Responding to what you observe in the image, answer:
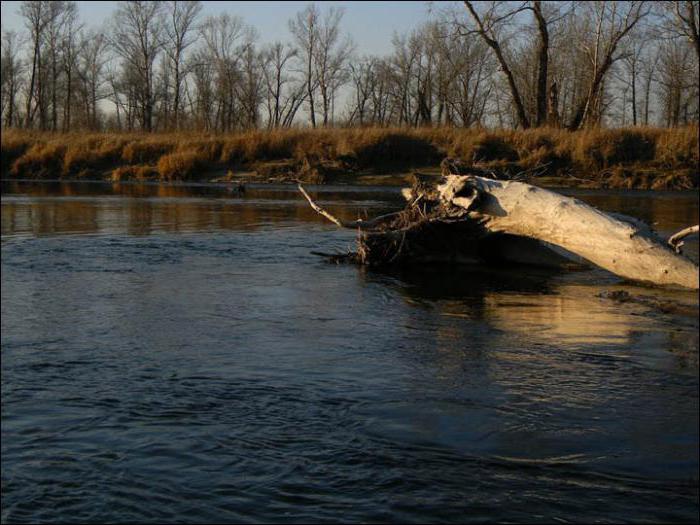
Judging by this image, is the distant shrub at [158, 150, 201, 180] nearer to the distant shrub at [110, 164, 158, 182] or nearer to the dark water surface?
the distant shrub at [110, 164, 158, 182]

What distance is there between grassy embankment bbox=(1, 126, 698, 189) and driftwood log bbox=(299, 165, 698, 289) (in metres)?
14.8

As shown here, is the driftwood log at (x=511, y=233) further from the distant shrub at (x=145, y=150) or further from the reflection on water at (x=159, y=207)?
the distant shrub at (x=145, y=150)

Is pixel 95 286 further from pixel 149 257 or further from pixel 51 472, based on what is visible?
pixel 51 472

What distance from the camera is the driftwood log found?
28.5ft

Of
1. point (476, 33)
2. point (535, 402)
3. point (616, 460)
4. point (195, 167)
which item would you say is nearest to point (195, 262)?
point (535, 402)

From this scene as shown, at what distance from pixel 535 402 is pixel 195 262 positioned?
6.63 m

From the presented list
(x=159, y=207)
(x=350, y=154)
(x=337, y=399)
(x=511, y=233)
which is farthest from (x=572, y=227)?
(x=350, y=154)

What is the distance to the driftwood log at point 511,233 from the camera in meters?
8.68

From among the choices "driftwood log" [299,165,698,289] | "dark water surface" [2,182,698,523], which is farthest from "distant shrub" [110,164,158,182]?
"dark water surface" [2,182,698,523]

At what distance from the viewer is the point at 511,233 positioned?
1041cm

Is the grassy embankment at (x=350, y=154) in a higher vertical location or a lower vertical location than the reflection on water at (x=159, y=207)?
higher

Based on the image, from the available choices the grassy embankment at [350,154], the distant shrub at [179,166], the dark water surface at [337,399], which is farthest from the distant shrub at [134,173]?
the dark water surface at [337,399]

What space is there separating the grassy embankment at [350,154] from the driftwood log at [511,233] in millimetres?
14813

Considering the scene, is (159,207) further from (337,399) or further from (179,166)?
(337,399)
